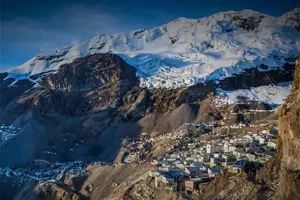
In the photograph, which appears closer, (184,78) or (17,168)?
(17,168)

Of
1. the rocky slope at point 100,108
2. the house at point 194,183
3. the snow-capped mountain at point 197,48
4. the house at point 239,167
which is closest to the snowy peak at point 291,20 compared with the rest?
the snow-capped mountain at point 197,48

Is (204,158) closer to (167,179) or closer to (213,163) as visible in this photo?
(213,163)

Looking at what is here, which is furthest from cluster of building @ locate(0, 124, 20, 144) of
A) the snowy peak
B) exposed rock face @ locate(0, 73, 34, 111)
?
the snowy peak

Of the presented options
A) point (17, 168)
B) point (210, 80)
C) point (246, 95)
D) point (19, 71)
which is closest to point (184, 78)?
point (210, 80)

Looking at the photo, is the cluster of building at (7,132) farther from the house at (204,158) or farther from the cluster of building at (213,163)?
the house at (204,158)

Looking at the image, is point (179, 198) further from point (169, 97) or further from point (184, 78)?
point (184, 78)

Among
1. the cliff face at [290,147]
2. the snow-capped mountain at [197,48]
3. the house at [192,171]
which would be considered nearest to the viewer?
the cliff face at [290,147]
